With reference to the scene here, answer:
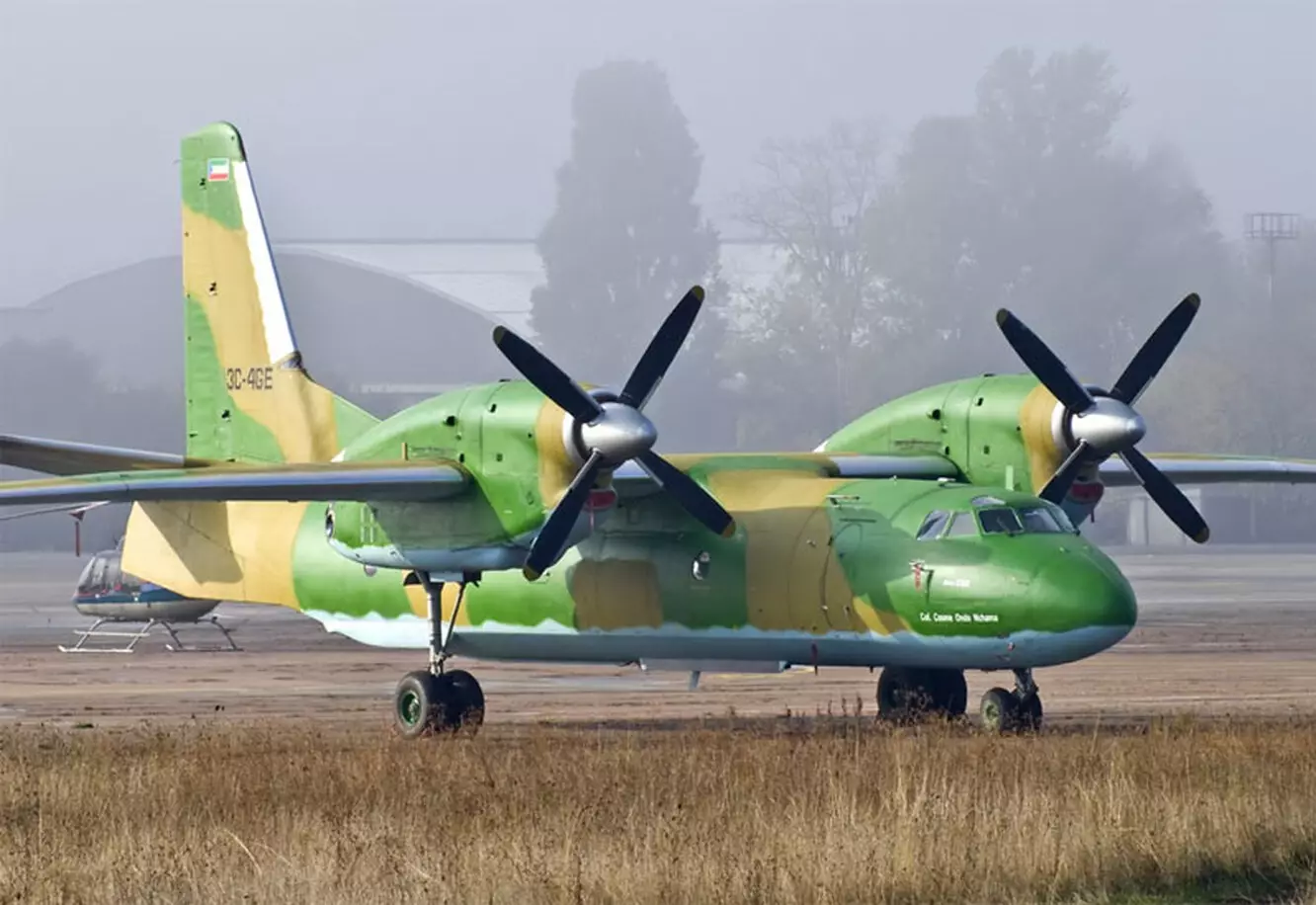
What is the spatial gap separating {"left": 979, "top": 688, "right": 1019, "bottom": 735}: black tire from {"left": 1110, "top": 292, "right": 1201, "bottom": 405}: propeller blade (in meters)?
3.79

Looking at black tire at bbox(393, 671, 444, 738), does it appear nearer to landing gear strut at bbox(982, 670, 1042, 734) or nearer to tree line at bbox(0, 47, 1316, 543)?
landing gear strut at bbox(982, 670, 1042, 734)

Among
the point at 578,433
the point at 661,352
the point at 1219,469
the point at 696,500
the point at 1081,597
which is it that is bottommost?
the point at 1081,597

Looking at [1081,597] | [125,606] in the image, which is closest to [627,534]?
[1081,597]

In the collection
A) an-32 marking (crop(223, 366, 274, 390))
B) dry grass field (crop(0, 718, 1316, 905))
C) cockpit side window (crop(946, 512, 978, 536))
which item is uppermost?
an-32 marking (crop(223, 366, 274, 390))

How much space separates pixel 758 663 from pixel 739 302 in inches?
2023

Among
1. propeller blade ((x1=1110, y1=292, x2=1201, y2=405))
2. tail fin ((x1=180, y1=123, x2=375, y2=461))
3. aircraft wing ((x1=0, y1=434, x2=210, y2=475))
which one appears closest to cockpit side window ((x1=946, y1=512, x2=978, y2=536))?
propeller blade ((x1=1110, y1=292, x2=1201, y2=405))

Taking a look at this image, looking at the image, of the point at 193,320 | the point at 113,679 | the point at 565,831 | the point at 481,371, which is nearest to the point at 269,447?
the point at 193,320

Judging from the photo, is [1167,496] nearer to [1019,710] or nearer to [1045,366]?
[1045,366]

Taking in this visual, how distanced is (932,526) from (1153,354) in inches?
165

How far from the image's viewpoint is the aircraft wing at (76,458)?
2428 cm

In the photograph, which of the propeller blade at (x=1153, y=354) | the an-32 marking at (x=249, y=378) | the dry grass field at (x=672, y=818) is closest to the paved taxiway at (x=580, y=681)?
the propeller blade at (x=1153, y=354)

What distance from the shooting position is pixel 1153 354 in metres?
24.9

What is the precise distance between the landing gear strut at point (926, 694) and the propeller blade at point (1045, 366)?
335cm

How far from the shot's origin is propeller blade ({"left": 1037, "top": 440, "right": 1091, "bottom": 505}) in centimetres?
2375
